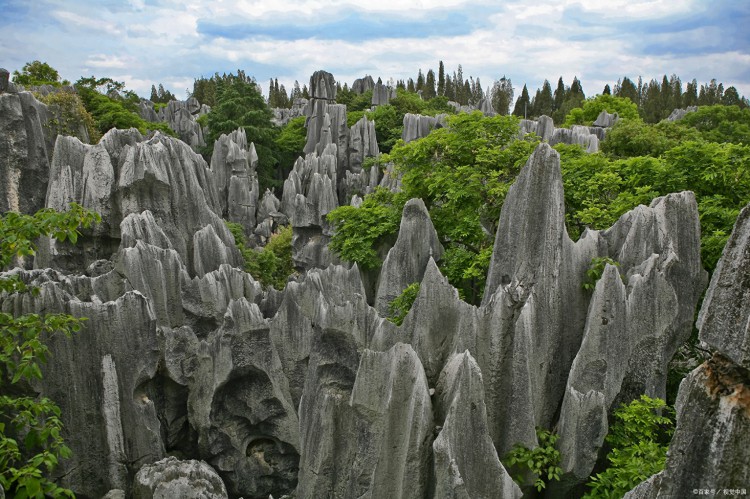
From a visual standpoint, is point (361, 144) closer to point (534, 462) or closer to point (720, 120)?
point (720, 120)

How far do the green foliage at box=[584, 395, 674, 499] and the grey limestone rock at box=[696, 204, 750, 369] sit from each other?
418 cm

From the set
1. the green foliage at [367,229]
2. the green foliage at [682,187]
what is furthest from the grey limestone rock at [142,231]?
the green foliage at [682,187]

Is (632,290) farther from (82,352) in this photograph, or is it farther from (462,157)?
(82,352)

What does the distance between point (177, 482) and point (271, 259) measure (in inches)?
616

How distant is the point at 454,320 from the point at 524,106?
7849cm

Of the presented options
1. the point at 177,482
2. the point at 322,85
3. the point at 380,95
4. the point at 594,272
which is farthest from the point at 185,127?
the point at 594,272

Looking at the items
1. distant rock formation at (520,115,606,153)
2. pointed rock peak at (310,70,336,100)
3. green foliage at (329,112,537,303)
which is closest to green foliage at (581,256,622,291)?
green foliage at (329,112,537,303)

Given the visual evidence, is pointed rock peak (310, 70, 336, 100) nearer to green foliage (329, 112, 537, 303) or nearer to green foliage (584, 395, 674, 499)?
green foliage (329, 112, 537, 303)

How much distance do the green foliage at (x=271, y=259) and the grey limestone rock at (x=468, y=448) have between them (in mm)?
13431

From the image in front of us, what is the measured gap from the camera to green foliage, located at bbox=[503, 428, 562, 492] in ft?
26.2

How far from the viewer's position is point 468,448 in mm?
7012

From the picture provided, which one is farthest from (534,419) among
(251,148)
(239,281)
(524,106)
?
(524,106)

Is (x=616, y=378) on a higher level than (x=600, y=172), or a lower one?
lower

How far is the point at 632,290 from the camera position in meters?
8.65
